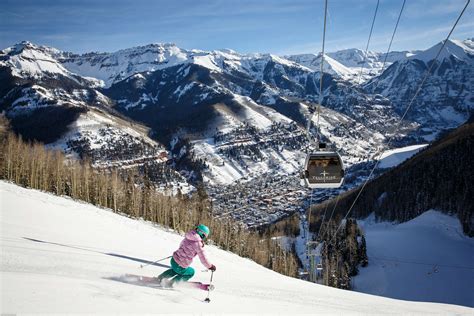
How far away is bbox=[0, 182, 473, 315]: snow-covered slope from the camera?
7484 millimetres

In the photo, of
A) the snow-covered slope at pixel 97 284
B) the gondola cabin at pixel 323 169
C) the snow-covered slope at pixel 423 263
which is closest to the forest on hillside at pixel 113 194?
the snow-covered slope at pixel 423 263

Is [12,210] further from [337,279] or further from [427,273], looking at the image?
[427,273]

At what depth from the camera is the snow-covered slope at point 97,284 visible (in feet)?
24.6

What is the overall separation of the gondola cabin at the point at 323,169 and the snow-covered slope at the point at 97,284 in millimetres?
6310

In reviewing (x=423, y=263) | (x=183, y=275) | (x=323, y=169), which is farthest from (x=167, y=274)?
(x=423, y=263)

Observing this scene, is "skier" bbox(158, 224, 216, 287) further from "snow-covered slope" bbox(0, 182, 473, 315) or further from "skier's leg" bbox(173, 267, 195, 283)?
"snow-covered slope" bbox(0, 182, 473, 315)

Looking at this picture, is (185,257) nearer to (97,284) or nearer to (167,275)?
(167,275)

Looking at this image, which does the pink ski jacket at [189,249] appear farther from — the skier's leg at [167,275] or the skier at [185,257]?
the skier's leg at [167,275]

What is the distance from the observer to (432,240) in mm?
95625

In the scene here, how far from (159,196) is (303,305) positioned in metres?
62.3

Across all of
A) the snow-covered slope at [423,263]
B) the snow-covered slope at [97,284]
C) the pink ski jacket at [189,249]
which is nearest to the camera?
the snow-covered slope at [97,284]

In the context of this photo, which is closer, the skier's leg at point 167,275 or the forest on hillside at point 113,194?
the skier's leg at point 167,275

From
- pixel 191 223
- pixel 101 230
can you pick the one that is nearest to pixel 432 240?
pixel 191 223

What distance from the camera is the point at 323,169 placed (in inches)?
791
